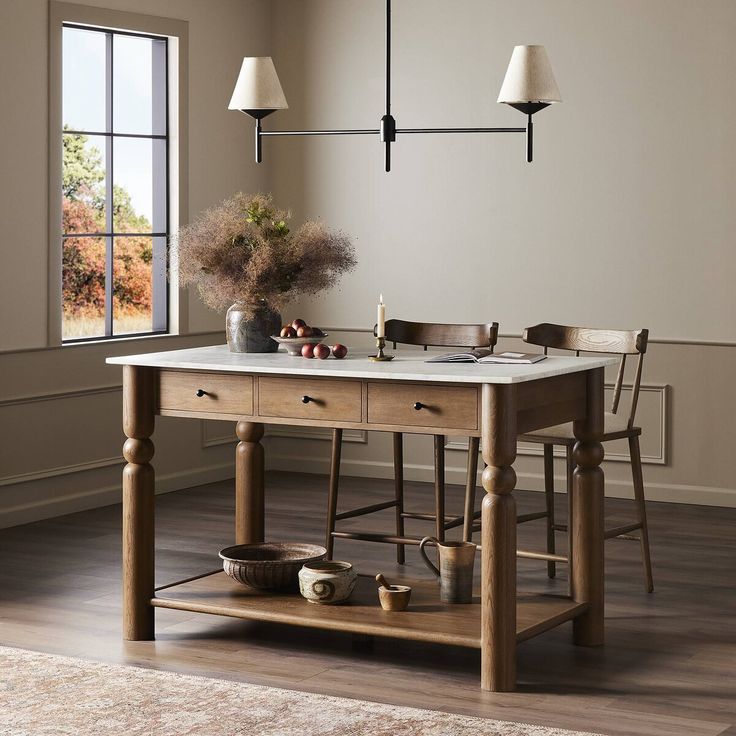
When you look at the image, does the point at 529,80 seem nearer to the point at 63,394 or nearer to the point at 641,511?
the point at 641,511

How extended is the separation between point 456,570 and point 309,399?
2.24 feet

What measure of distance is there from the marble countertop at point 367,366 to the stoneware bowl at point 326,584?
2.03ft

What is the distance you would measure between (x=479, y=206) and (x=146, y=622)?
3489 millimetres

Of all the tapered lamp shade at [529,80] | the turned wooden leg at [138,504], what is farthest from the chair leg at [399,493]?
the tapered lamp shade at [529,80]

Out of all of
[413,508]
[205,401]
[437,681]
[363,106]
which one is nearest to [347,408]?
[205,401]

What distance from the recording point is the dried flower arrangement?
14.0 ft

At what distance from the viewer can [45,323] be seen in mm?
6102

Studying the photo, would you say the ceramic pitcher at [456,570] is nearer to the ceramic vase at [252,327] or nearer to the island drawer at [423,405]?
the island drawer at [423,405]

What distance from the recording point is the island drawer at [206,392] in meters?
3.99

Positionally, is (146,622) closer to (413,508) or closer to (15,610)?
(15,610)

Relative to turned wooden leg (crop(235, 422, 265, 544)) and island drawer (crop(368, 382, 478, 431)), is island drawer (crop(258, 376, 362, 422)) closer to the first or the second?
island drawer (crop(368, 382, 478, 431))

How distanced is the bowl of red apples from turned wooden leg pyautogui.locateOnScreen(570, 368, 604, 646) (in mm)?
780

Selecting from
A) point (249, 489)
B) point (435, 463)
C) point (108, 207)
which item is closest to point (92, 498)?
point (108, 207)

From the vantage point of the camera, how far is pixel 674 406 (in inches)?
259
